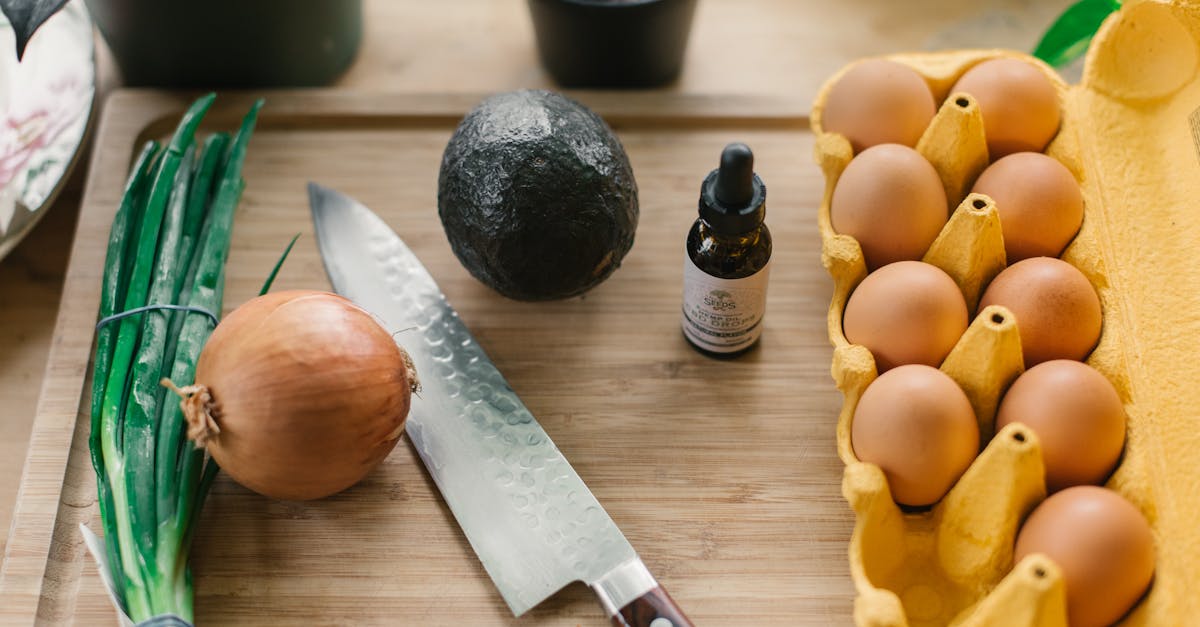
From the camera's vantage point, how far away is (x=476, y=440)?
96 cm

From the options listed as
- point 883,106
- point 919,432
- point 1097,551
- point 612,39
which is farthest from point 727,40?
point 1097,551

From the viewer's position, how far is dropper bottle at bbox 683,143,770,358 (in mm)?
857

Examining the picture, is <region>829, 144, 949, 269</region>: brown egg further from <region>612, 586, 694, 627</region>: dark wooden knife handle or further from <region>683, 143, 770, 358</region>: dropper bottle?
<region>612, 586, 694, 627</region>: dark wooden knife handle

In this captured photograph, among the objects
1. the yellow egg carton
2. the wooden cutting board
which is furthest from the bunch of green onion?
→ the yellow egg carton

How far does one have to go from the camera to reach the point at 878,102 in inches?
39.4

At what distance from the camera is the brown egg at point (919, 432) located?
2.61 feet

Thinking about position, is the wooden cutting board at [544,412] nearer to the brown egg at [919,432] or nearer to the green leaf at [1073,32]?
the brown egg at [919,432]

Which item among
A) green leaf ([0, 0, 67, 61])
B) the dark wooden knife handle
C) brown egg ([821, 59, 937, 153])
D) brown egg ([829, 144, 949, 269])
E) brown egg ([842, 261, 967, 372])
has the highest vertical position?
green leaf ([0, 0, 67, 61])

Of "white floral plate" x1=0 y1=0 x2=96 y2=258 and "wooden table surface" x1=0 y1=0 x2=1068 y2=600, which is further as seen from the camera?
"wooden table surface" x1=0 y1=0 x2=1068 y2=600

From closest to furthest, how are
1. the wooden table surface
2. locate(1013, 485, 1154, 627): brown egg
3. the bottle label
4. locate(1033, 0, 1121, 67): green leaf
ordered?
locate(1013, 485, 1154, 627): brown egg, the bottle label, locate(1033, 0, 1121, 67): green leaf, the wooden table surface

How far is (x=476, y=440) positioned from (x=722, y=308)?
274 millimetres

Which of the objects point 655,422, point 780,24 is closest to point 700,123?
point 780,24

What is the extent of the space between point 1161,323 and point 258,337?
0.78 meters

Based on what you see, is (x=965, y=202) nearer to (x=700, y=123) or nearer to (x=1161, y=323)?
(x=1161, y=323)
